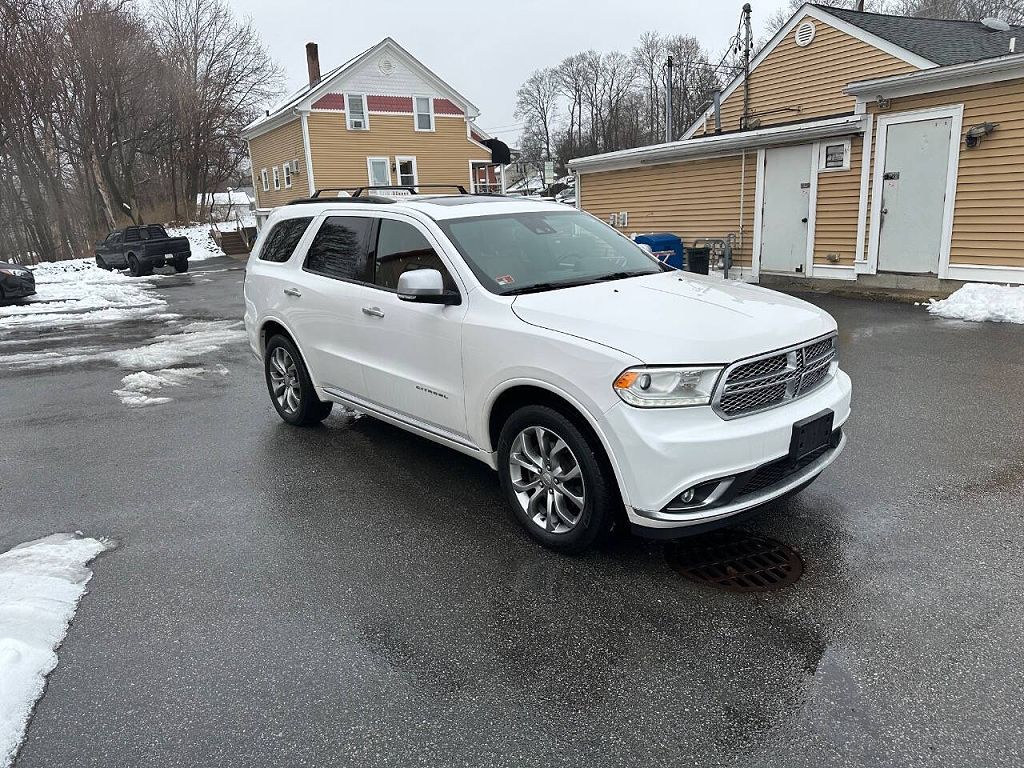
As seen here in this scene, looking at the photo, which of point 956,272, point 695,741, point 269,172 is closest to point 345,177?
point 269,172

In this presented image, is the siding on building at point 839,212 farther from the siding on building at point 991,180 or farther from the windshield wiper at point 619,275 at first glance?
the windshield wiper at point 619,275

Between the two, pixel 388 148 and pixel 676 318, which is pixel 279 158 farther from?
pixel 676 318

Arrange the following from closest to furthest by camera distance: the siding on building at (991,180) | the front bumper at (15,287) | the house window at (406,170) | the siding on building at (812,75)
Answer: the siding on building at (991,180)
the front bumper at (15,287)
the siding on building at (812,75)
the house window at (406,170)

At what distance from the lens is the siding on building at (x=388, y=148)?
3203cm

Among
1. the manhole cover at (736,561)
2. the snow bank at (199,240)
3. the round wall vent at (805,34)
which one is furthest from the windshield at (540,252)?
the snow bank at (199,240)

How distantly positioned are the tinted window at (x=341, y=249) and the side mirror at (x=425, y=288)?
1039 mm

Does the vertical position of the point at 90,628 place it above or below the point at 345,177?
below

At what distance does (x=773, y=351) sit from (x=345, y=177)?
32.2 meters

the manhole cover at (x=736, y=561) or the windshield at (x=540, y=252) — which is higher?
the windshield at (x=540, y=252)

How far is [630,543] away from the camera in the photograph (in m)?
3.94

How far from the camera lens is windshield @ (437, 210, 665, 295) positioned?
4.26m

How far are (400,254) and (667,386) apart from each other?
7.23 feet

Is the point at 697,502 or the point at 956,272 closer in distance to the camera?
the point at 697,502

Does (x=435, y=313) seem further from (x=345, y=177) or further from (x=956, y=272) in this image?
(x=345, y=177)
